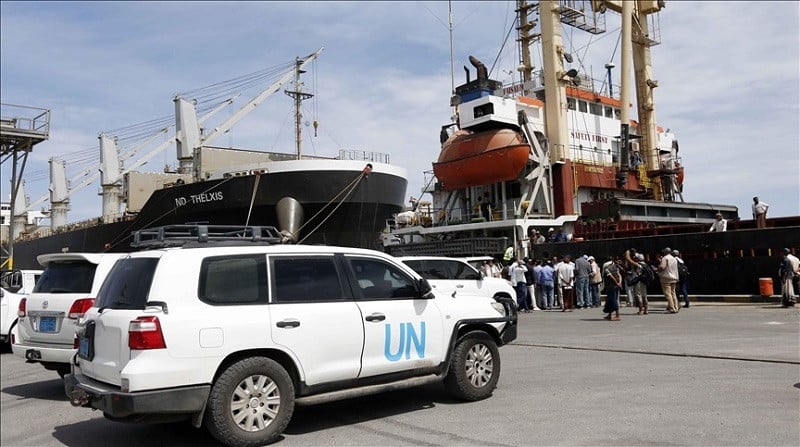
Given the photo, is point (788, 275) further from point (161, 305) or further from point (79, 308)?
point (79, 308)

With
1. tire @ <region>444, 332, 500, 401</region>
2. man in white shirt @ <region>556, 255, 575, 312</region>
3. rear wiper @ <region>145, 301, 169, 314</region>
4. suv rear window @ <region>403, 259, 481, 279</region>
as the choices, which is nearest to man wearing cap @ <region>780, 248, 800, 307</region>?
man in white shirt @ <region>556, 255, 575, 312</region>

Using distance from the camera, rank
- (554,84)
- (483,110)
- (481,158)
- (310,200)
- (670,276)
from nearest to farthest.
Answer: (670,276), (310,200), (483,110), (481,158), (554,84)

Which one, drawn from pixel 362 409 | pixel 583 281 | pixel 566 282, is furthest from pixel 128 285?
pixel 583 281

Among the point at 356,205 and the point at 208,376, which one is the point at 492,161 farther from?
the point at 208,376

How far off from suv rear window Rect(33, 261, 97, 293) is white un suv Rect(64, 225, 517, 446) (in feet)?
6.85

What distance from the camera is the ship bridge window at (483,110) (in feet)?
83.7

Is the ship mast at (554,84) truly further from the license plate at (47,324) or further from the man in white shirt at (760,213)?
the license plate at (47,324)

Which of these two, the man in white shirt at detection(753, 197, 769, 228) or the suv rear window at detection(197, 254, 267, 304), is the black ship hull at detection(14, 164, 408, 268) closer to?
the man in white shirt at detection(753, 197, 769, 228)

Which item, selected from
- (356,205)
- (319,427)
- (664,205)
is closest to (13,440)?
(319,427)

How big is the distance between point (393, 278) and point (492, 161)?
19.9 m

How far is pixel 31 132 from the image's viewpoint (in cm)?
2339

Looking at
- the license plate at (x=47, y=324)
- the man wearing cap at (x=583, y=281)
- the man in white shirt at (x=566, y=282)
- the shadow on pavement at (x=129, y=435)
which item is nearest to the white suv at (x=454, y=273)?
the man in white shirt at (x=566, y=282)

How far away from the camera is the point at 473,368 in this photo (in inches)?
263

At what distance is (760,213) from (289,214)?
15981mm
